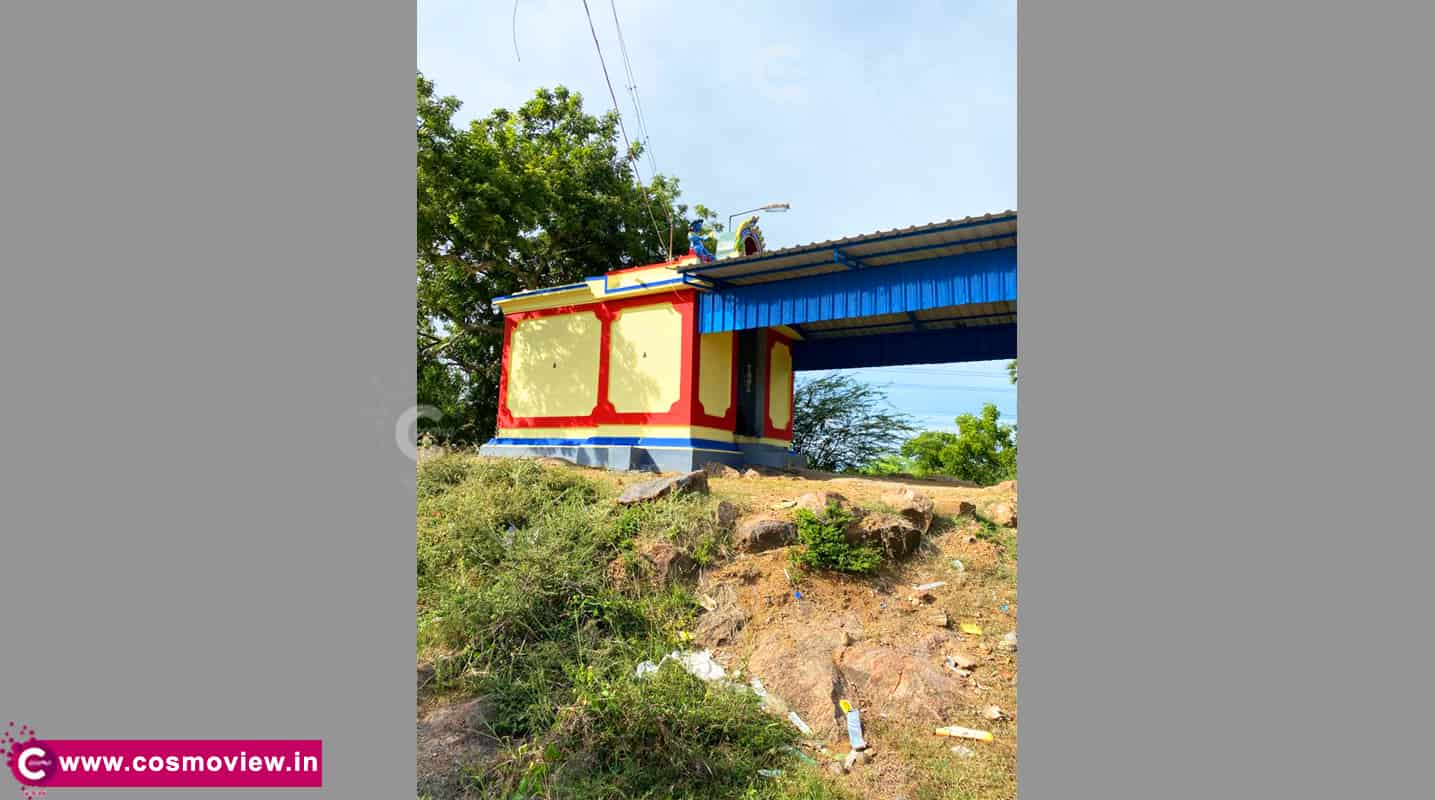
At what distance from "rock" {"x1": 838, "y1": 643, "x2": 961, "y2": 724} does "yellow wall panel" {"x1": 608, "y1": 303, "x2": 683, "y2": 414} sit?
259 inches

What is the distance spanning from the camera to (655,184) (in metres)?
17.0

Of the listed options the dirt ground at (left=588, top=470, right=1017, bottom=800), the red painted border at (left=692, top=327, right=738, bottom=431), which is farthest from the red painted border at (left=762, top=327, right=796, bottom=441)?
the dirt ground at (left=588, top=470, right=1017, bottom=800)

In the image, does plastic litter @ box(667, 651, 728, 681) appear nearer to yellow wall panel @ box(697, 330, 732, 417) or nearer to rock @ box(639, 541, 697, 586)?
rock @ box(639, 541, 697, 586)

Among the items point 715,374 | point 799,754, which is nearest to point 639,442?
point 715,374

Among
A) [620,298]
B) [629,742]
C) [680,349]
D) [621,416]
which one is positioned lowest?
[629,742]

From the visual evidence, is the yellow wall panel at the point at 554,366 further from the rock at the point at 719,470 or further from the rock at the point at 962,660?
the rock at the point at 962,660

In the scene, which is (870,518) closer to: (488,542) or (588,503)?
(588,503)

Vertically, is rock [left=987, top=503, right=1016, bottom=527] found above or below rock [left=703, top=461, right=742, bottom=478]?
below


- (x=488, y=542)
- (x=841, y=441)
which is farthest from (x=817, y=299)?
(x=841, y=441)

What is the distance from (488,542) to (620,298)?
6.22m

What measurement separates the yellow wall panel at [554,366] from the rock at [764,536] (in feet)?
20.4

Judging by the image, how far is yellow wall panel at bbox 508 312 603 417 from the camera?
1141 cm

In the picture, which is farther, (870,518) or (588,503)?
(588,503)

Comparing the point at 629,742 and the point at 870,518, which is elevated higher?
the point at 870,518
